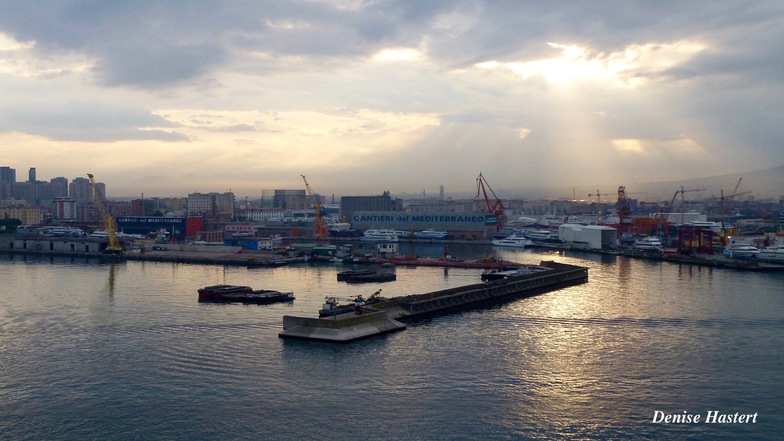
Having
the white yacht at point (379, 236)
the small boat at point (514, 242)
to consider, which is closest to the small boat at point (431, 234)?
the white yacht at point (379, 236)

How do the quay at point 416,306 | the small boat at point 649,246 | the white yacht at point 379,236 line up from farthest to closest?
1. the white yacht at point 379,236
2. the small boat at point 649,246
3. the quay at point 416,306

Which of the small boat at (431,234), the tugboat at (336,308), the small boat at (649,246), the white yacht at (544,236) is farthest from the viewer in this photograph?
the small boat at (431,234)

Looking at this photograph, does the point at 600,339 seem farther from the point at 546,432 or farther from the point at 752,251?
the point at 752,251

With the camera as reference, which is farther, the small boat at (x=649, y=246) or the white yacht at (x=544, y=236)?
the white yacht at (x=544, y=236)

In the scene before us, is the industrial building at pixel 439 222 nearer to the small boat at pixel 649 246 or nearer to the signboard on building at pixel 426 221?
the signboard on building at pixel 426 221

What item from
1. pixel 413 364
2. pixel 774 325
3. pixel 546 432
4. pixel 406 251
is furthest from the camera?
pixel 406 251

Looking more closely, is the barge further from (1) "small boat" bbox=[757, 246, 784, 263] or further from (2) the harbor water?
(1) "small boat" bbox=[757, 246, 784, 263]

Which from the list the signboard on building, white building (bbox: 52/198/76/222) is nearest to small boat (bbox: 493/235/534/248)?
the signboard on building

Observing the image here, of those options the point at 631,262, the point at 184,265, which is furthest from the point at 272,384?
the point at 631,262
